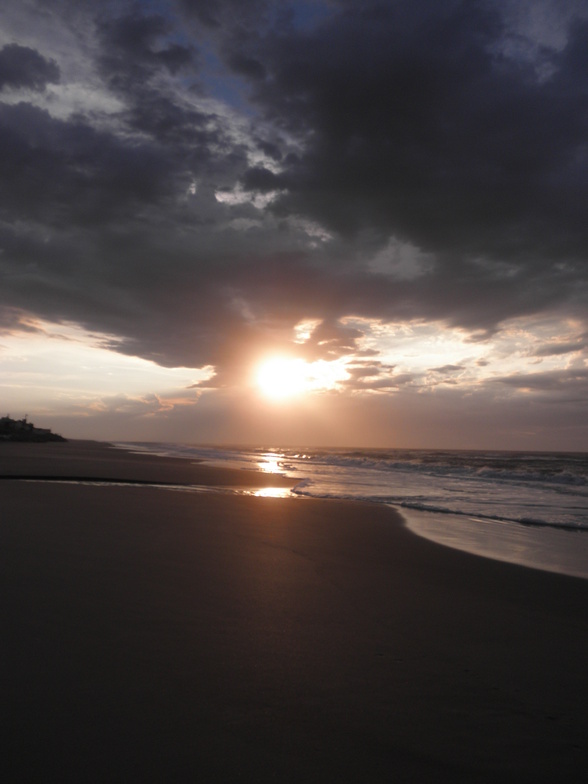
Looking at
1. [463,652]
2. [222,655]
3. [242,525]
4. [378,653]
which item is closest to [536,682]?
[463,652]

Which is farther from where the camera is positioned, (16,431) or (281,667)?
(16,431)

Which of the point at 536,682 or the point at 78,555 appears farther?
the point at 78,555

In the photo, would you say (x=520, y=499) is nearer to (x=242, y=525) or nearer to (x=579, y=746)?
(x=242, y=525)

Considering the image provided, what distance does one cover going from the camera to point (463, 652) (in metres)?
3.56

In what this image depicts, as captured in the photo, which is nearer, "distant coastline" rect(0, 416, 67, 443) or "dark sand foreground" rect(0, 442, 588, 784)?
"dark sand foreground" rect(0, 442, 588, 784)

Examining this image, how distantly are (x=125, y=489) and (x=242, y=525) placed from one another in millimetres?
6350

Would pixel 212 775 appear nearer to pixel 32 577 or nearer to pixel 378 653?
pixel 378 653

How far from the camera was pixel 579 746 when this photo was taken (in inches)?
97.9

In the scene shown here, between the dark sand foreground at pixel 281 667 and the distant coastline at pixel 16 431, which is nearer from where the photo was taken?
the dark sand foreground at pixel 281 667

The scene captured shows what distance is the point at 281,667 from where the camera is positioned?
10.2 ft

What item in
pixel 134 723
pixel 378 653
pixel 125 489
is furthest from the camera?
pixel 125 489

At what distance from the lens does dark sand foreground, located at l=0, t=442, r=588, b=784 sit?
223 cm

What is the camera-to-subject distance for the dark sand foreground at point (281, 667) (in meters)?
2.23

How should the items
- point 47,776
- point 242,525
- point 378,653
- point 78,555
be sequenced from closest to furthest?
point 47,776 → point 378,653 → point 78,555 → point 242,525
